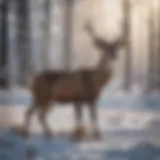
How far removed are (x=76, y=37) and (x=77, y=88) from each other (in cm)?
12

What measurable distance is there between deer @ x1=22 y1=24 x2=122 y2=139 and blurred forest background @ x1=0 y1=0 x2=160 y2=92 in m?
0.02

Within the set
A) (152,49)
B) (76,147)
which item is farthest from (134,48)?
(76,147)

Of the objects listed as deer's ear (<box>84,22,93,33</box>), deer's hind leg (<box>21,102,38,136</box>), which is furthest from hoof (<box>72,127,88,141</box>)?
deer's ear (<box>84,22,93,33</box>)

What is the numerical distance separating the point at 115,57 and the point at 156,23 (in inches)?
5.1

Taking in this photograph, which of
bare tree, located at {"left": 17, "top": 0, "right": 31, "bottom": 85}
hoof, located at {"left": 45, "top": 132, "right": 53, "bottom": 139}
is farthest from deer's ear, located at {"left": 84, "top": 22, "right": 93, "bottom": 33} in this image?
hoof, located at {"left": 45, "top": 132, "right": 53, "bottom": 139}

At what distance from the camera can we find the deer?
1.12 meters

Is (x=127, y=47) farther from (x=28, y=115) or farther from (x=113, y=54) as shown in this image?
(x=28, y=115)

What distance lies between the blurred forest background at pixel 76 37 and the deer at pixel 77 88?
16mm

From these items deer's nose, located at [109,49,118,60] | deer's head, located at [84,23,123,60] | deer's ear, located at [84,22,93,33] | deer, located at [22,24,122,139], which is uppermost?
deer's ear, located at [84,22,93,33]

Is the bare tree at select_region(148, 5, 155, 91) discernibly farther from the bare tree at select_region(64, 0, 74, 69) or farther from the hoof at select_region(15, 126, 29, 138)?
the hoof at select_region(15, 126, 29, 138)

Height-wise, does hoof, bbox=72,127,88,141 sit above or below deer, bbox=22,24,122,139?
below

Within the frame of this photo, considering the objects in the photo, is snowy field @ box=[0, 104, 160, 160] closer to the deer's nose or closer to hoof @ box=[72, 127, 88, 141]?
hoof @ box=[72, 127, 88, 141]

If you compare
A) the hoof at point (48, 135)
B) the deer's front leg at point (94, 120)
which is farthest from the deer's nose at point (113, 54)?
the hoof at point (48, 135)

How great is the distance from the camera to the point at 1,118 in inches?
45.1
